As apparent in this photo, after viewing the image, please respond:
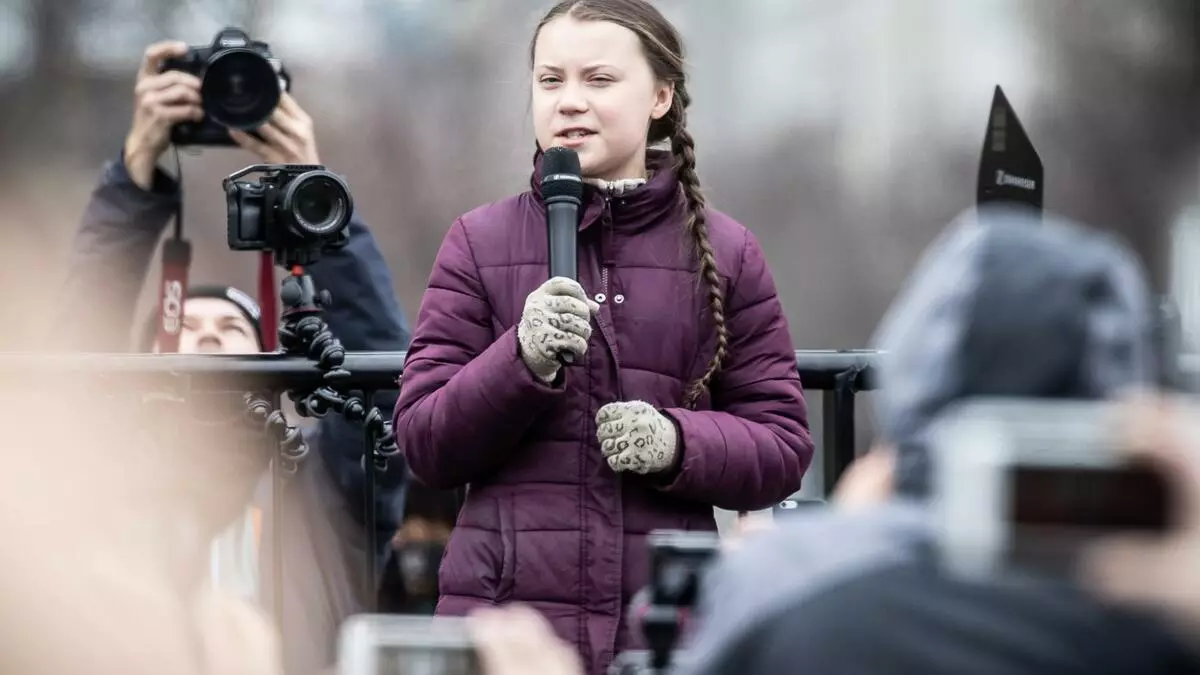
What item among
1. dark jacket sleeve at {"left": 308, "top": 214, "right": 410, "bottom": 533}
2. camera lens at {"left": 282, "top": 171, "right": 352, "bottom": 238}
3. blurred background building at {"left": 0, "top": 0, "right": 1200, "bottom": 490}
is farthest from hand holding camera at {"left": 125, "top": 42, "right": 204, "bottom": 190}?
blurred background building at {"left": 0, "top": 0, "right": 1200, "bottom": 490}

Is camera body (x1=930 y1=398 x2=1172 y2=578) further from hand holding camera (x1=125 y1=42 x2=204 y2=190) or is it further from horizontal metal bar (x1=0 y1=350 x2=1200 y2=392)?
hand holding camera (x1=125 y1=42 x2=204 y2=190)

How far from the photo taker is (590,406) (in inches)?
118

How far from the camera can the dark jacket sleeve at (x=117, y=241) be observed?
157 inches

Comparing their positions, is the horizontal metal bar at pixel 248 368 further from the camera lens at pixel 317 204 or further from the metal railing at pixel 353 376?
the camera lens at pixel 317 204

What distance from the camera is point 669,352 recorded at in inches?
120

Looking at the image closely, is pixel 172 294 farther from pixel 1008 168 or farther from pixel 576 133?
pixel 1008 168

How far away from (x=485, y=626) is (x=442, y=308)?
4.67 ft

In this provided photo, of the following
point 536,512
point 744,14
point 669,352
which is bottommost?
point 536,512

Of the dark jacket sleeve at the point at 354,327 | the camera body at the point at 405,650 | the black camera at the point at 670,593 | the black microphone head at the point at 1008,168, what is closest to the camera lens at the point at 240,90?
the dark jacket sleeve at the point at 354,327

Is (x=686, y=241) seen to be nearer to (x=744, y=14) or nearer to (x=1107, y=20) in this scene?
(x=744, y=14)

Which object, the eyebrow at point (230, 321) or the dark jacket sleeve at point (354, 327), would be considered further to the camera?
the eyebrow at point (230, 321)

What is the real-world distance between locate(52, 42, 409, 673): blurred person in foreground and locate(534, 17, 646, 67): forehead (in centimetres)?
101

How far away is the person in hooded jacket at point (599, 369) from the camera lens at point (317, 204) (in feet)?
2.08

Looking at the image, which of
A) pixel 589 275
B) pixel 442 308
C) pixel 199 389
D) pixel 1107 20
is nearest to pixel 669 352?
pixel 589 275
